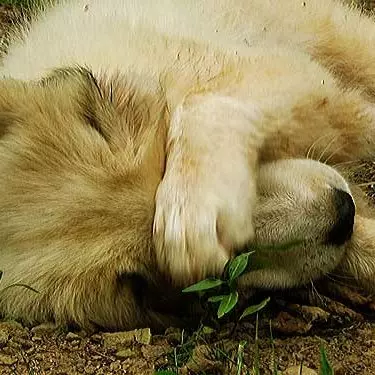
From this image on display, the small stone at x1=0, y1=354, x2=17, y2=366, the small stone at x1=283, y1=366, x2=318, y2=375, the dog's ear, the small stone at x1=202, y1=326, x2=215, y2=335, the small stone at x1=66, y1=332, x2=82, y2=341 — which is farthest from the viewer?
the dog's ear

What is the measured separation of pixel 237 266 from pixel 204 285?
0.12 m

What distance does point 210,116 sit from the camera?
130 inches

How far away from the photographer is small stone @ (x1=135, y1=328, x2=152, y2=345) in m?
3.08

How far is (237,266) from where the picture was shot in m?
2.92

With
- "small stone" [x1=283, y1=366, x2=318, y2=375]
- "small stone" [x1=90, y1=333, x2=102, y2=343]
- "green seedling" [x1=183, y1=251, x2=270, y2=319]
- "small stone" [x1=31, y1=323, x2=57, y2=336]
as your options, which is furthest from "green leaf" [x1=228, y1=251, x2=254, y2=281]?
"small stone" [x1=31, y1=323, x2=57, y2=336]

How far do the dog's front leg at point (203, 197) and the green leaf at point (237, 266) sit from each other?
0.04 meters

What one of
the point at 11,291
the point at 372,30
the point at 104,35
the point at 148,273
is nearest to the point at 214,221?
the point at 148,273

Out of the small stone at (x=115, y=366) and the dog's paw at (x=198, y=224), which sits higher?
the dog's paw at (x=198, y=224)

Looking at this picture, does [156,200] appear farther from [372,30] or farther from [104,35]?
[372,30]

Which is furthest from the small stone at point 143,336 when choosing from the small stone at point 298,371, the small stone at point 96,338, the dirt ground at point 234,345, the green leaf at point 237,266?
the small stone at point 298,371

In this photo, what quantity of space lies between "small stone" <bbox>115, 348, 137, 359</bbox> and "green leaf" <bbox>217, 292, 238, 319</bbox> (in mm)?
323

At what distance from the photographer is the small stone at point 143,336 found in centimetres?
308

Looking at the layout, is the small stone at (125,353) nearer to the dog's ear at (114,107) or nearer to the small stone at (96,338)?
the small stone at (96,338)

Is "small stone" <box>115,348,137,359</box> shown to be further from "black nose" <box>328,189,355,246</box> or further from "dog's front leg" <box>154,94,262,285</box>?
"black nose" <box>328,189,355,246</box>
